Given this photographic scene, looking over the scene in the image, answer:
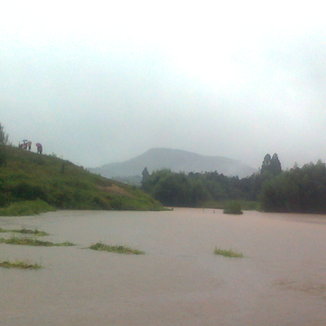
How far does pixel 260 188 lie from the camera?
8494cm

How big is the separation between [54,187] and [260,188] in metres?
46.3

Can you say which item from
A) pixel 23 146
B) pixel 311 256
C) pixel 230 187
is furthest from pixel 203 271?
pixel 230 187

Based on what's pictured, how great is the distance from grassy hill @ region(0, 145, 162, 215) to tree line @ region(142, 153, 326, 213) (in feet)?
47.7

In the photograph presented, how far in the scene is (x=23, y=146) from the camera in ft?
197

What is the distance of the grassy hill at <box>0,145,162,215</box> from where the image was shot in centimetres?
4084

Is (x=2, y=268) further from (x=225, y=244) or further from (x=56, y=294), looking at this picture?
(x=225, y=244)

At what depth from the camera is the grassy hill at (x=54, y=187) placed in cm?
4084

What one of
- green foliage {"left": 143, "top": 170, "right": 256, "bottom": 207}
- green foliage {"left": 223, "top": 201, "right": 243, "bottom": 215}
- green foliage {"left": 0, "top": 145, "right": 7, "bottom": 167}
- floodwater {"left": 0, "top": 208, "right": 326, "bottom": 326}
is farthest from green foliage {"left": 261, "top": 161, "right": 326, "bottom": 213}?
floodwater {"left": 0, "top": 208, "right": 326, "bottom": 326}

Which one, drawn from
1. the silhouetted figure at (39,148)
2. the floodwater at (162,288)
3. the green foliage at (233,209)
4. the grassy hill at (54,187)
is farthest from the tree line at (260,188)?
the floodwater at (162,288)

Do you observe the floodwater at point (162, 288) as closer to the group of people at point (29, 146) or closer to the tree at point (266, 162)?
the group of people at point (29, 146)

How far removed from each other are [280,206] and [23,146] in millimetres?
29346

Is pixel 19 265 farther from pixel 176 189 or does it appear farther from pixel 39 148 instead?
pixel 176 189

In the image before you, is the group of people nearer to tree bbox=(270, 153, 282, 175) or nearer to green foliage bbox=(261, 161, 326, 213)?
green foliage bbox=(261, 161, 326, 213)

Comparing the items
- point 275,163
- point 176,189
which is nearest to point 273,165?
point 275,163
